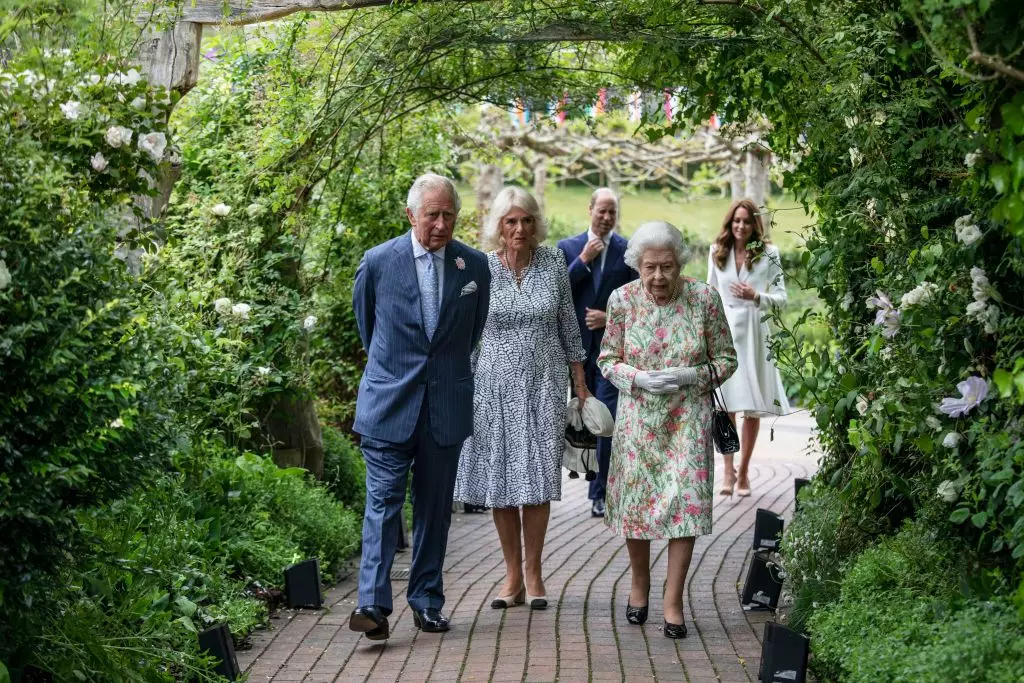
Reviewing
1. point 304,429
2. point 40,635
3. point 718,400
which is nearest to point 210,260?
point 304,429

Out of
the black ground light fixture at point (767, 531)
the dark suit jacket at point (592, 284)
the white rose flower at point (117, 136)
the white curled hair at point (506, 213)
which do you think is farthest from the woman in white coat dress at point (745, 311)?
the white rose flower at point (117, 136)

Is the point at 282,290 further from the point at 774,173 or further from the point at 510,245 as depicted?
the point at 774,173

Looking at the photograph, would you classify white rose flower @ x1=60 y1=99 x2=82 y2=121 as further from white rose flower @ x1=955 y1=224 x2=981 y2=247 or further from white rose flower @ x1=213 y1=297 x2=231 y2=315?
white rose flower @ x1=955 y1=224 x2=981 y2=247

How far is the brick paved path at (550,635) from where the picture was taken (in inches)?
210

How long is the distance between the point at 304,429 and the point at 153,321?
2.96 m

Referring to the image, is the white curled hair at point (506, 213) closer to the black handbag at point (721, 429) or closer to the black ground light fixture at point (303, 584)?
the black handbag at point (721, 429)

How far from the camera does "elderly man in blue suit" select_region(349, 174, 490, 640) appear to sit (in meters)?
5.77

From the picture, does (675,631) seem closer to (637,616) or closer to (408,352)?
(637,616)

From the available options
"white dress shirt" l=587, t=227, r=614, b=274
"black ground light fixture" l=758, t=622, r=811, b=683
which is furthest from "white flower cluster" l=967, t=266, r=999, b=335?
"white dress shirt" l=587, t=227, r=614, b=274

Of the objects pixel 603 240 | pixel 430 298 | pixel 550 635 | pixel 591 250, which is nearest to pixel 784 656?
pixel 550 635

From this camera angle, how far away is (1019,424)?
4066mm

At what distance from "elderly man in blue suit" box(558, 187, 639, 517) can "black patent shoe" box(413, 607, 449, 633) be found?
256cm

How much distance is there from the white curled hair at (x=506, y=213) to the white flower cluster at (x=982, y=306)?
100 inches

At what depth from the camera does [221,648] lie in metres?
4.87
